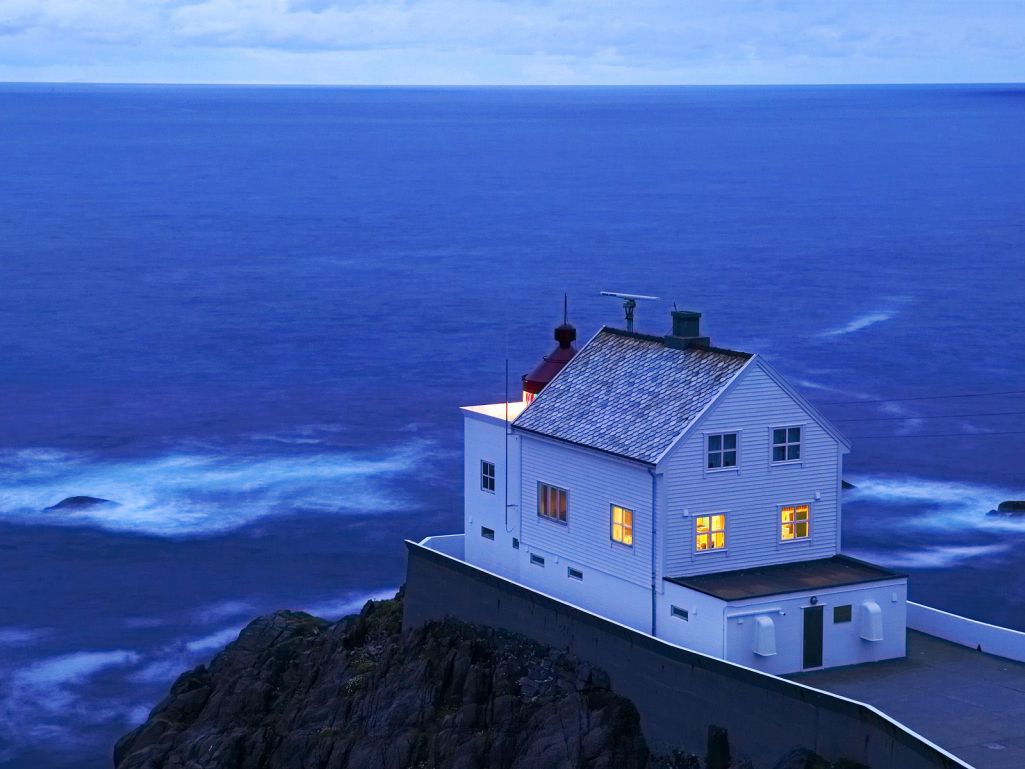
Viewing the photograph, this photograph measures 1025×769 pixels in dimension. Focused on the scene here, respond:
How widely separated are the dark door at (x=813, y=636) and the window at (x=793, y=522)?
8.91 feet

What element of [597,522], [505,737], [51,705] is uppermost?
[597,522]

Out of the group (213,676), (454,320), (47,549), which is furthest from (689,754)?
(454,320)

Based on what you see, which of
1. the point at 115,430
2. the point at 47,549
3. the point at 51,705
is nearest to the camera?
the point at 51,705

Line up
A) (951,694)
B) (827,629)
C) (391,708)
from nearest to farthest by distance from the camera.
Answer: (951,694) → (827,629) → (391,708)

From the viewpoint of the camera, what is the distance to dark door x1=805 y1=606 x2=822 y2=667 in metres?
36.8

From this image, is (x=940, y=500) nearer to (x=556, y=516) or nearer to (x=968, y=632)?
(x=968, y=632)

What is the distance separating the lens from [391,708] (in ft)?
132

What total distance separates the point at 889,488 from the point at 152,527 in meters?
30.4

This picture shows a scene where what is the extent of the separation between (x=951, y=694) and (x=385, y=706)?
Answer: 487 inches

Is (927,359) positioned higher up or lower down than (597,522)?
lower down

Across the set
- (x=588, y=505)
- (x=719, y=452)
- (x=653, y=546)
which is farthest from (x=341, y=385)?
(x=653, y=546)

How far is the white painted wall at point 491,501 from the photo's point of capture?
42750 mm

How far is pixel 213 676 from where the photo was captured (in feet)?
157

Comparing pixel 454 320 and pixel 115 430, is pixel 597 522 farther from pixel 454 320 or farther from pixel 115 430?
pixel 454 320
